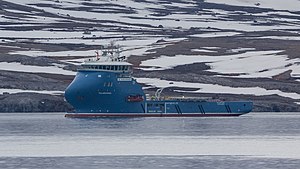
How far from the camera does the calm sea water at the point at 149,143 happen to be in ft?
162

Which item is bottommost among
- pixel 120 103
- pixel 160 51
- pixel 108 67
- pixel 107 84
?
pixel 120 103

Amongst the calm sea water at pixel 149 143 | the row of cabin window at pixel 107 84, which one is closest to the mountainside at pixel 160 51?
the row of cabin window at pixel 107 84

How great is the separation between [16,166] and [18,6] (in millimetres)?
149241

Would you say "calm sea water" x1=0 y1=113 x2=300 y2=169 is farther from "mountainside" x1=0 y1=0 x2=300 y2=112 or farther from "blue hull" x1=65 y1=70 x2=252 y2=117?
"mountainside" x1=0 y1=0 x2=300 y2=112

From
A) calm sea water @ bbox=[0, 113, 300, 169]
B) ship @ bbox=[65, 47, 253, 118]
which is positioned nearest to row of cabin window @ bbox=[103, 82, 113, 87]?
ship @ bbox=[65, 47, 253, 118]

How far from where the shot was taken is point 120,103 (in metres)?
90.7

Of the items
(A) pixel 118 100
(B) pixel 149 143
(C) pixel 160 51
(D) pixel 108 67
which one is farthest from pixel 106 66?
(C) pixel 160 51

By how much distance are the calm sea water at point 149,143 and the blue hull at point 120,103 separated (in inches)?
162

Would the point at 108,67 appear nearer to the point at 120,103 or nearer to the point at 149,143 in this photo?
the point at 120,103

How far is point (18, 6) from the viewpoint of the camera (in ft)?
641

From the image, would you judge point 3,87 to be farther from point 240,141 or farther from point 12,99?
point 240,141

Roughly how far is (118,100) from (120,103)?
0.28 meters

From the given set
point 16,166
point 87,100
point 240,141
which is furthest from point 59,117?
point 16,166

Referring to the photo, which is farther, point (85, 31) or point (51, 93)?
point (85, 31)
